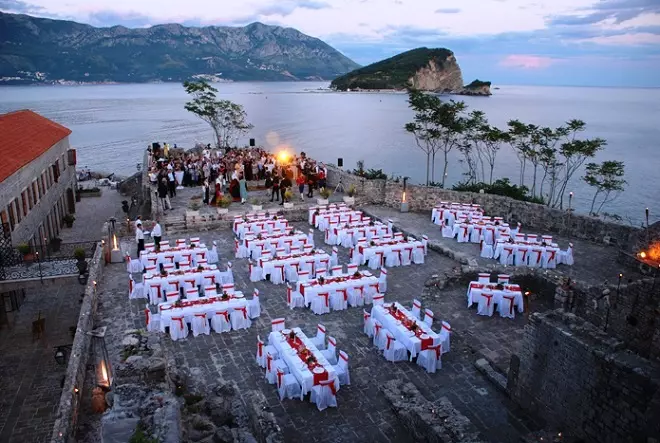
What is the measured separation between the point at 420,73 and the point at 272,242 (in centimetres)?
16159

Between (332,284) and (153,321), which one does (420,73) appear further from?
(153,321)

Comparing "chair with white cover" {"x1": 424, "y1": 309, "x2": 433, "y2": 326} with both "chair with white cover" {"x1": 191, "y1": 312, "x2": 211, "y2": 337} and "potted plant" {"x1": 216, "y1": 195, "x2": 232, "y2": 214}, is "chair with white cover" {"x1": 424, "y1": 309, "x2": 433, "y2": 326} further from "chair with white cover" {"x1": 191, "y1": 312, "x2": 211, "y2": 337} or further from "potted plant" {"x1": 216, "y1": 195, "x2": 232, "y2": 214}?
"potted plant" {"x1": 216, "y1": 195, "x2": 232, "y2": 214}

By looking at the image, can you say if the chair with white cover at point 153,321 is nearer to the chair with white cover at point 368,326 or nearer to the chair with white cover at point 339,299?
the chair with white cover at point 339,299

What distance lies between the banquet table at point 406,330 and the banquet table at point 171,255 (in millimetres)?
8085

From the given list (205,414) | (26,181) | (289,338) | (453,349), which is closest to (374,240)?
(453,349)

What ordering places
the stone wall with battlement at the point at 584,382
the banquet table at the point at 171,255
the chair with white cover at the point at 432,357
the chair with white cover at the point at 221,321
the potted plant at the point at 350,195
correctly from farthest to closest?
1. the potted plant at the point at 350,195
2. the banquet table at the point at 171,255
3. the chair with white cover at the point at 221,321
4. the chair with white cover at the point at 432,357
5. the stone wall with battlement at the point at 584,382

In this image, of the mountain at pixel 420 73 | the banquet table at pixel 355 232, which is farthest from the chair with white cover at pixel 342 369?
the mountain at pixel 420 73

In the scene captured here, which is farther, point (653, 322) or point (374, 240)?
point (374, 240)

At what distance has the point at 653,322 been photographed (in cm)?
1099

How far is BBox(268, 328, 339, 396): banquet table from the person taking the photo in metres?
10.9

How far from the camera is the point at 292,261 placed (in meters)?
17.9

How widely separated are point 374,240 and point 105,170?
6142 cm

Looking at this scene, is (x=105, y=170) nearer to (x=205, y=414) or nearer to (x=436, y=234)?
(x=436, y=234)

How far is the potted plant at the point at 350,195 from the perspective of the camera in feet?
89.8
